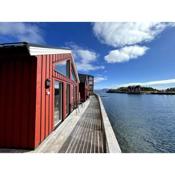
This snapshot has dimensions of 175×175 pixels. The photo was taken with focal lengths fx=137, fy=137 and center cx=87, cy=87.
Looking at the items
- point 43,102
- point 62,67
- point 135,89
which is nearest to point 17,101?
point 43,102

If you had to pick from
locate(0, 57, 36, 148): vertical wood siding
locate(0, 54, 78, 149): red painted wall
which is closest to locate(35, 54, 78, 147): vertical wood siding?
locate(0, 54, 78, 149): red painted wall

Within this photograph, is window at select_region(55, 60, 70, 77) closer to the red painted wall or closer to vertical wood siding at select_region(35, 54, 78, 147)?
vertical wood siding at select_region(35, 54, 78, 147)

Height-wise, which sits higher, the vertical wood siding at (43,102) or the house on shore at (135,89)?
the house on shore at (135,89)


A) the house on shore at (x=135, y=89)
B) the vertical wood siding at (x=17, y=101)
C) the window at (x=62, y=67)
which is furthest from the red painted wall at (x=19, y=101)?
the house on shore at (x=135, y=89)

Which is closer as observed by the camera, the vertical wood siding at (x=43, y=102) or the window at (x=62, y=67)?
the vertical wood siding at (x=43, y=102)

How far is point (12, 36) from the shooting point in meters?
6.83

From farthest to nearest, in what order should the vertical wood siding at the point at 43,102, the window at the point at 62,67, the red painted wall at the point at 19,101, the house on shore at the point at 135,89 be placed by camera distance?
the house on shore at the point at 135,89
the window at the point at 62,67
the vertical wood siding at the point at 43,102
the red painted wall at the point at 19,101

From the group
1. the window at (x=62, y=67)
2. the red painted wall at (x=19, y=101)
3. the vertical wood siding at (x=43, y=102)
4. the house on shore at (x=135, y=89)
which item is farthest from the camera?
the house on shore at (x=135, y=89)

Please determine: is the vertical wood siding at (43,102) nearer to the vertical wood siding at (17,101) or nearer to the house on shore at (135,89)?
the vertical wood siding at (17,101)

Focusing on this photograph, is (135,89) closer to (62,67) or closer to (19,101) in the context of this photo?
(62,67)
